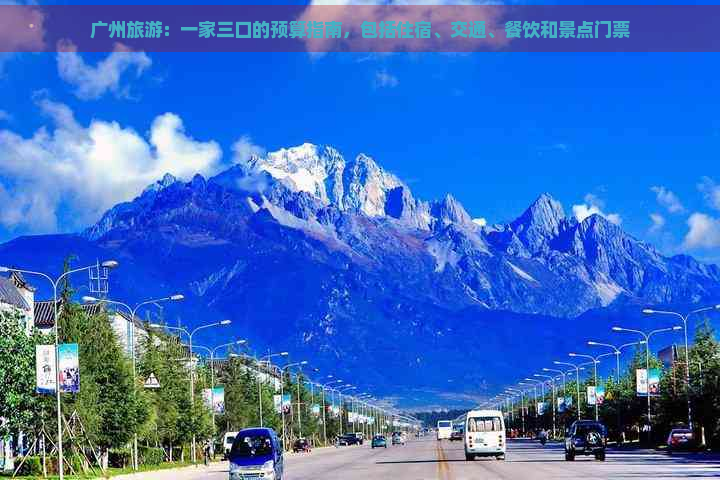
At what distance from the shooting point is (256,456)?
151ft

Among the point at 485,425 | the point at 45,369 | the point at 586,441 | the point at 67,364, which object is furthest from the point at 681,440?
the point at 45,369

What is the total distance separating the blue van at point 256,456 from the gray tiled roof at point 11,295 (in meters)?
60.0

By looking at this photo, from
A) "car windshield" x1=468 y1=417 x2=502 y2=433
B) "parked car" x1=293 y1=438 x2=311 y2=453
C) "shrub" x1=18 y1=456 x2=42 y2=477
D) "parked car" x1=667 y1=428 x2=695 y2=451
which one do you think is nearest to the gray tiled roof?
"parked car" x1=293 y1=438 x2=311 y2=453

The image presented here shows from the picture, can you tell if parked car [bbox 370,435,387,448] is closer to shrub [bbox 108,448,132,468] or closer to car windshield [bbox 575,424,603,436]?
shrub [bbox 108,448,132,468]

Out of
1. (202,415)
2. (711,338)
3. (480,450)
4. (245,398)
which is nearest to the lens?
(480,450)

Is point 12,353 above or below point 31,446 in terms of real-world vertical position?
above

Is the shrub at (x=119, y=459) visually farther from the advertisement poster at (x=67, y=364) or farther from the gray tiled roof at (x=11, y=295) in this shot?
the advertisement poster at (x=67, y=364)

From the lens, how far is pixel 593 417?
144 metres

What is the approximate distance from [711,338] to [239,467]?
7211cm

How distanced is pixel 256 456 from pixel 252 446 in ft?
5.02

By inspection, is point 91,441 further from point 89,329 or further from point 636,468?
point 636,468

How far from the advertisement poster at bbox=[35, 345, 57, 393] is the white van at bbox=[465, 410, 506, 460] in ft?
97.4

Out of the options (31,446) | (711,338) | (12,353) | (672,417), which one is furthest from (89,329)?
(711,338)

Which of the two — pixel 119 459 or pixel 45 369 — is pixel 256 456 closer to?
pixel 45 369
